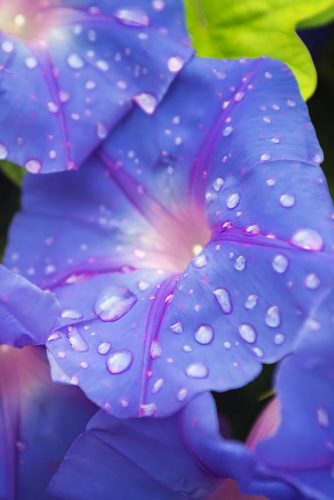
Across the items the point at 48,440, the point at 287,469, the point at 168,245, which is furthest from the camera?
the point at 168,245

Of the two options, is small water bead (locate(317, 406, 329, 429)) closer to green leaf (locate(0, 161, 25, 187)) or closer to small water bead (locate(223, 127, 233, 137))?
small water bead (locate(223, 127, 233, 137))

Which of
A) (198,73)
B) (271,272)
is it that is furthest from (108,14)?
(271,272)

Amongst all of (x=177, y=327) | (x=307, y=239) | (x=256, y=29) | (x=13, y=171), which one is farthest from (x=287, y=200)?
(x=13, y=171)

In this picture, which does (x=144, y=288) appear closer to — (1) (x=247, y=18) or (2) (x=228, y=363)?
(2) (x=228, y=363)

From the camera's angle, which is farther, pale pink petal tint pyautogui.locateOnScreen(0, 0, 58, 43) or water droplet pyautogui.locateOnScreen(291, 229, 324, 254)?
pale pink petal tint pyautogui.locateOnScreen(0, 0, 58, 43)

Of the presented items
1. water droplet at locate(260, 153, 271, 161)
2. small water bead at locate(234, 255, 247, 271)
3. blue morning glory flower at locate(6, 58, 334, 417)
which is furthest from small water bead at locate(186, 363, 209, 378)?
water droplet at locate(260, 153, 271, 161)

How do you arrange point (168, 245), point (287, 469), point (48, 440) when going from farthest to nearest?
point (168, 245) → point (48, 440) → point (287, 469)

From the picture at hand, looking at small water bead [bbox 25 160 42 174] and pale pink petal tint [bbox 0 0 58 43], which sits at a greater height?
pale pink petal tint [bbox 0 0 58 43]
